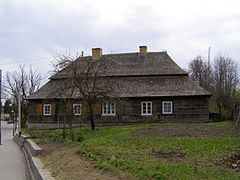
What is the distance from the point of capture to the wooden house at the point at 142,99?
4409cm

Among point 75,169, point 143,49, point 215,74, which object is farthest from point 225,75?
point 75,169

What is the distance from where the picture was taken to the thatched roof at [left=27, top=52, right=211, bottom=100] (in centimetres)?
4453

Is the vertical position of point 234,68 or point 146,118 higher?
point 234,68

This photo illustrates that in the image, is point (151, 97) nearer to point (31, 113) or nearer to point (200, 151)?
point (31, 113)

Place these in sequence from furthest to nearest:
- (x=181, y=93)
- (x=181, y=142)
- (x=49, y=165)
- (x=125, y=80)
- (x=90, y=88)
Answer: (x=125, y=80) < (x=181, y=93) < (x=90, y=88) < (x=181, y=142) < (x=49, y=165)

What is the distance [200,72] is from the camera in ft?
255

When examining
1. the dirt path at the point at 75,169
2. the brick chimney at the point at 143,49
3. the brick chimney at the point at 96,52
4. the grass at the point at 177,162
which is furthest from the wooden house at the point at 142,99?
the dirt path at the point at 75,169

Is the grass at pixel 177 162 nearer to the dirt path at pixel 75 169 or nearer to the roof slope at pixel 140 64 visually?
the dirt path at pixel 75 169

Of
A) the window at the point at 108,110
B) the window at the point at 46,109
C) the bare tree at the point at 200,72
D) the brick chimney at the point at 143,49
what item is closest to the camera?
the window at the point at 108,110

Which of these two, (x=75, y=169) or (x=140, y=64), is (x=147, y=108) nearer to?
(x=140, y=64)

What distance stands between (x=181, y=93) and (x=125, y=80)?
7.09 metres

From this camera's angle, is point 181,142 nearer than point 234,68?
Yes

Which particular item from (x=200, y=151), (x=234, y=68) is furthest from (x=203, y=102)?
(x=234, y=68)

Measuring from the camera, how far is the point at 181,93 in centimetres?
4369
